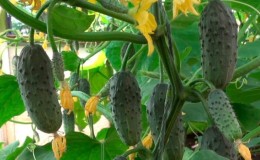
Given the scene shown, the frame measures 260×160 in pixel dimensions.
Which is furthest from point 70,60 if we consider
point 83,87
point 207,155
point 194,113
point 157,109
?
point 207,155

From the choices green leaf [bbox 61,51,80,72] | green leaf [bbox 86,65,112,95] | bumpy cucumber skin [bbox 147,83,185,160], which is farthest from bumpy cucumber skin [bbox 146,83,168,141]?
green leaf [bbox 86,65,112,95]

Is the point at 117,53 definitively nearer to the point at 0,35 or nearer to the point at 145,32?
the point at 0,35

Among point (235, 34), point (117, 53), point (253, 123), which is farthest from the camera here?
point (117, 53)

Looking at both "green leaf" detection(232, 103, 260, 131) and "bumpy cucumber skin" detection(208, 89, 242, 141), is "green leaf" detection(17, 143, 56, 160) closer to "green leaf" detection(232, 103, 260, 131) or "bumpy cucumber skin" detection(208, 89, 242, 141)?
"green leaf" detection(232, 103, 260, 131)

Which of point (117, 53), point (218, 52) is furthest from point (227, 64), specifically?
point (117, 53)

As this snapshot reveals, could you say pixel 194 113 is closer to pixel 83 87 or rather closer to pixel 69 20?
pixel 83 87
